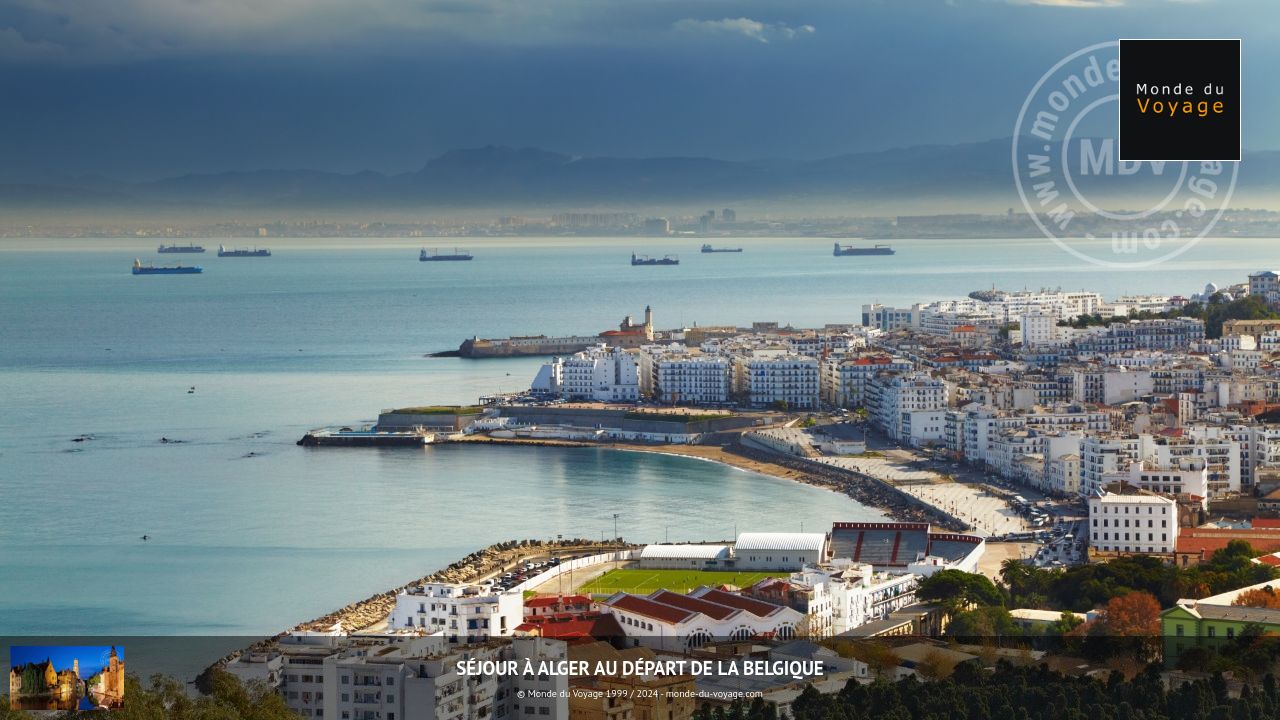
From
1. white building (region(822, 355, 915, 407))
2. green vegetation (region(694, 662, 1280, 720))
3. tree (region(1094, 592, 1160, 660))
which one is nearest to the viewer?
green vegetation (region(694, 662, 1280, 720))

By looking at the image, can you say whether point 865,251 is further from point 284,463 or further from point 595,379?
point 284,463

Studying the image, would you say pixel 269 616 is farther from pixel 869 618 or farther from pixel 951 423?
pixel 951 423

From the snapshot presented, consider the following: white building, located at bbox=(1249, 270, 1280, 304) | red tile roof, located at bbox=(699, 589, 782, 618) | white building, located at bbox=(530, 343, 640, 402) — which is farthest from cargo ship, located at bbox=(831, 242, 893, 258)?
red tile roof, located at bbox=(699, 589, 782, 618)

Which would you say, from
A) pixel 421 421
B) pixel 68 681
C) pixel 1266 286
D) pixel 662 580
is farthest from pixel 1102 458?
pixel 1266 286

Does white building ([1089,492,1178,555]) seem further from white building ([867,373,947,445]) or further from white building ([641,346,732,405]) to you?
white building ([641,346,732,405])

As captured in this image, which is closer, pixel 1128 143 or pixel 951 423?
pixel 1128 143

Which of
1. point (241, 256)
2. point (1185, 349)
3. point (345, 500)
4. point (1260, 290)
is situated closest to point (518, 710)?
point (345, 500)

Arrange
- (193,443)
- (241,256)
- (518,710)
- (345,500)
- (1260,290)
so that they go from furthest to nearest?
1. (241,256)
2. (1260,290)
3. (193,443)
4. (345,500)
5. (518,710)
